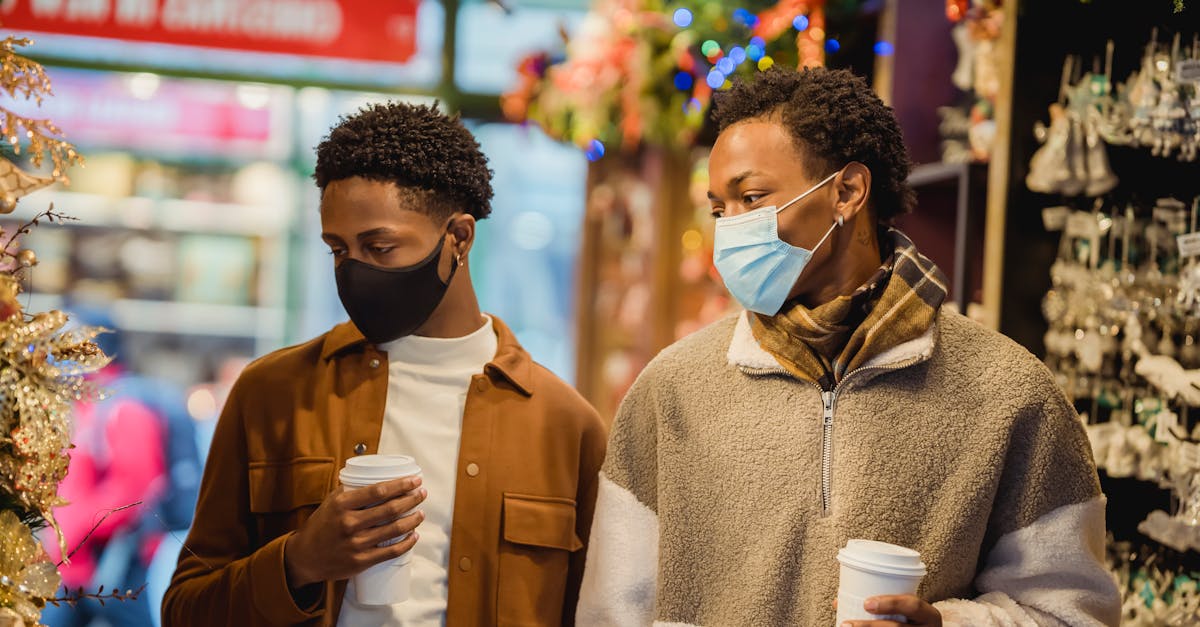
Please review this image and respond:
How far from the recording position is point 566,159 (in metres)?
5.97

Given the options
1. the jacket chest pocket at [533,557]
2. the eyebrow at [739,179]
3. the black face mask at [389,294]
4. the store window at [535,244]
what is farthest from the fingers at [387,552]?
the store window at [535,244]

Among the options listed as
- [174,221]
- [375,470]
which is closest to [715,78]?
[375,470]

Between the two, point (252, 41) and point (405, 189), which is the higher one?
point (252, 41)

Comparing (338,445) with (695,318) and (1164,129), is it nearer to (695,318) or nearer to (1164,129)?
(1164,129)

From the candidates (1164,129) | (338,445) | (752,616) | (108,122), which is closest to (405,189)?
(338,445)

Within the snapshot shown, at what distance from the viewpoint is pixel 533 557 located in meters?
2.01

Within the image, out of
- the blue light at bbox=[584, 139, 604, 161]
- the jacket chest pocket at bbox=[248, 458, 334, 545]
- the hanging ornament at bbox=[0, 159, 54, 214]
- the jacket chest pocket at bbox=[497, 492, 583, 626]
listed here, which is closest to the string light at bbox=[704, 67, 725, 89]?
the blue light at bbox=[584, 139, 604, 161]

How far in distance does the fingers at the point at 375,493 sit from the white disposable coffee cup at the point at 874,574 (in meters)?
0.65

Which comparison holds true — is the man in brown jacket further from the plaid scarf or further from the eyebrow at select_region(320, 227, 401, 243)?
the plaid scarf

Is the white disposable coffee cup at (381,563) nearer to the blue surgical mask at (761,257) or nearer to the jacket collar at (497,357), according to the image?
the jacket collar at (497,357)

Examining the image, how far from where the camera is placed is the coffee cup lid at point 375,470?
67.2 inches

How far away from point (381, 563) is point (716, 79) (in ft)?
8.35

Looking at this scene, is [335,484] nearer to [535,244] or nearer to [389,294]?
[389,294]

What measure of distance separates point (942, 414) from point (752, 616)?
1.42 feet
